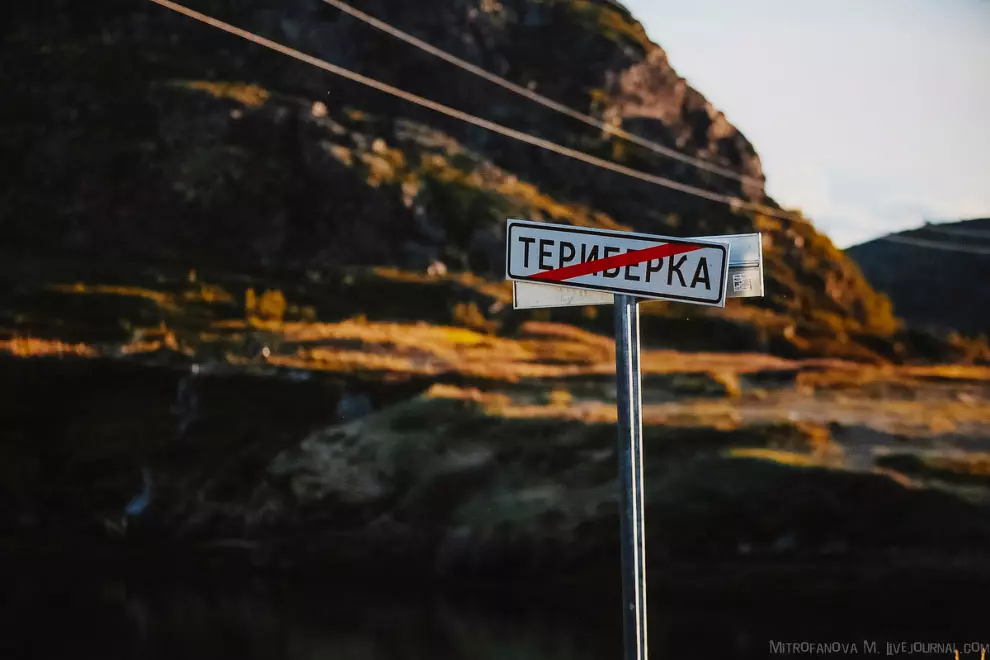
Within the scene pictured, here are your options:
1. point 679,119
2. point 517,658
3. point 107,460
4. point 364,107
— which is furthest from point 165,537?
point 679,119

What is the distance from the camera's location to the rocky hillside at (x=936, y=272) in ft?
44.1

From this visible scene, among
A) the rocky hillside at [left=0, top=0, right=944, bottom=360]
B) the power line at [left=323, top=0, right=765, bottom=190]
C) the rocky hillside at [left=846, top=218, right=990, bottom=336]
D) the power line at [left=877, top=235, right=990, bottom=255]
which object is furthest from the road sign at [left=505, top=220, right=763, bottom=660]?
the power line at [left=323, top=0, right=765, bottom=190]

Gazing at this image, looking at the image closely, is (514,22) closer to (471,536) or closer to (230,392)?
(230,392)

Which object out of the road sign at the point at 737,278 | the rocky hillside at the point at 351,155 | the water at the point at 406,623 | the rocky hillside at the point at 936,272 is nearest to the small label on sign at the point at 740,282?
the road sign at the point at 737,278

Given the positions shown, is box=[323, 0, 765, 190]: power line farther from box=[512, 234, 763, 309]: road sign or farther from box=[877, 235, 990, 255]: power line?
box=[512, 234, 763, 309]: road sign

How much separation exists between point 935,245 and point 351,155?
32.2ft

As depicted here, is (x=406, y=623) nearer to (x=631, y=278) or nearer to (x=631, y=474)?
(x=631, y=474)

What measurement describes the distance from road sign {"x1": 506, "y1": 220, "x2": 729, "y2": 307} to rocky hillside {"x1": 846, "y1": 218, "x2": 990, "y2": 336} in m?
11.7

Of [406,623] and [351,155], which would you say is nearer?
[406,623]

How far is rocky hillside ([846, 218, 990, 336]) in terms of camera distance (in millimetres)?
13430

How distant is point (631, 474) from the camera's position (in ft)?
9.95

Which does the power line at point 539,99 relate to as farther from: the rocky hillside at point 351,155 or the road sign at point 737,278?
the road sign at point 737,278

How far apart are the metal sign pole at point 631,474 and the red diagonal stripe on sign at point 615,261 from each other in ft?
0.36

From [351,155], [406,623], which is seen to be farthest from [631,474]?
[351,155]
